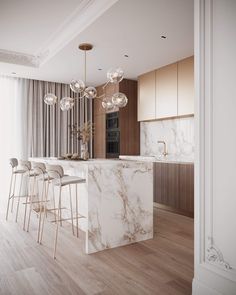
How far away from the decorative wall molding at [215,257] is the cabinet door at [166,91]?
3273 millimetres

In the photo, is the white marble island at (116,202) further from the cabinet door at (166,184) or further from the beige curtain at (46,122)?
the beige curtain at (46,122)

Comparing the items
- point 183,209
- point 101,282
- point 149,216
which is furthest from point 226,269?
point 183,209

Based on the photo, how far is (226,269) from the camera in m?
1.75

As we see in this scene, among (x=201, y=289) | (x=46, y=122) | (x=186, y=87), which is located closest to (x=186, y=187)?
(x=186, y=87)

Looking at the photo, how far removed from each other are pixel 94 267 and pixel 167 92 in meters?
3.46

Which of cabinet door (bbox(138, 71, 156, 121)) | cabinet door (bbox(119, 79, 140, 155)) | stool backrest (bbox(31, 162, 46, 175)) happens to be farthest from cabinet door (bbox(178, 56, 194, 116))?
stool backrest (bbox(31, 162, 46, 175))

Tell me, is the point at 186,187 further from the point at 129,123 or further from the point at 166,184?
the point at 129,123

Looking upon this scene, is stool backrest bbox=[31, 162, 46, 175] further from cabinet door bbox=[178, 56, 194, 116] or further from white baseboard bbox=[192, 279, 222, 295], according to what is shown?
cabinet door bbox=[178, 56, 194, 116]

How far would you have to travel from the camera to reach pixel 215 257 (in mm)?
1817

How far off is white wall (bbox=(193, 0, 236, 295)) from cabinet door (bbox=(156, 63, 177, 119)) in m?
2.97

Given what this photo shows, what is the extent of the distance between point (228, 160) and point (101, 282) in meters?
1.43

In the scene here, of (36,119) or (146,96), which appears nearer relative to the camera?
(146,96)

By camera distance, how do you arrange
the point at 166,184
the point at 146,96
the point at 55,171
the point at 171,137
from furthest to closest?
the point at 146,96
the point at 171,137
the point at 166,184
the point at 55,171

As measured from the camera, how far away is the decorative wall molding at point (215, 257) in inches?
69.2
